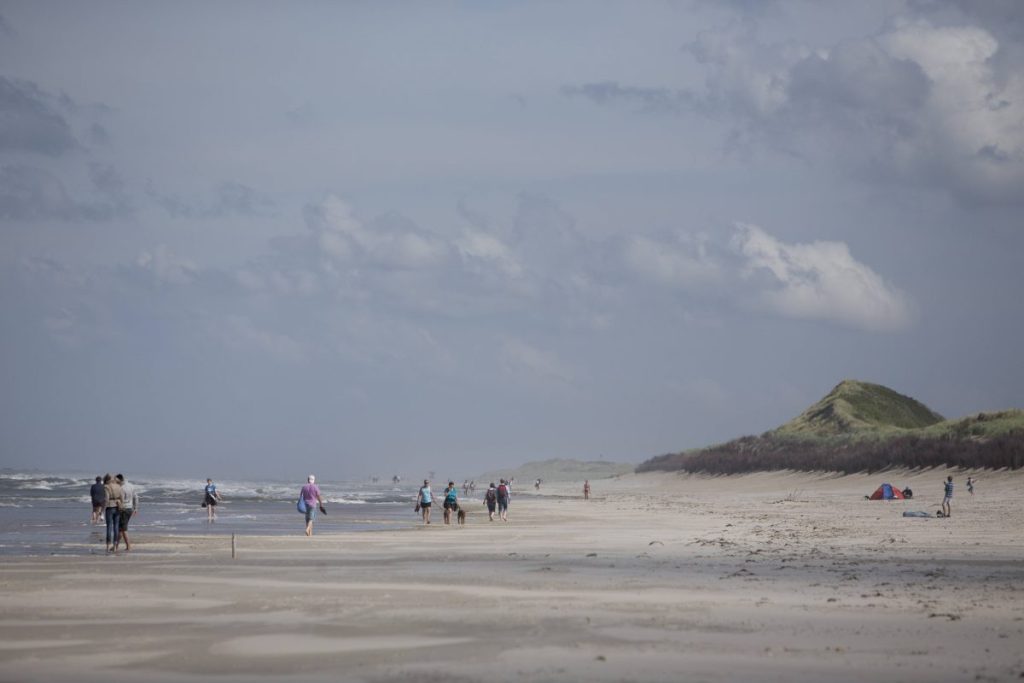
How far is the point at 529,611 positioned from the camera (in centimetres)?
1669

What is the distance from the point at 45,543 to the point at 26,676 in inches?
871

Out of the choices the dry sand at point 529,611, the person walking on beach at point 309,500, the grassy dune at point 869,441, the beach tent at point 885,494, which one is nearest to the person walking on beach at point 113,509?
the dry sand at point 529,611

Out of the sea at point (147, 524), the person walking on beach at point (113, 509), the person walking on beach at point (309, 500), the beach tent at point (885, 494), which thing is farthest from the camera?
the beach tent at point (885, 494)

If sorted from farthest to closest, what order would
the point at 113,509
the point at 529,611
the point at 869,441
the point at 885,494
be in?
1. the point at 869,441
2. the point at 885,494
3. the point at 113,509
4. the point at 529,611

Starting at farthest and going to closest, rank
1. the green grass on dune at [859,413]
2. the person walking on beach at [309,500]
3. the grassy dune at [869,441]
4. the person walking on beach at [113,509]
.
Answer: the green grass on dune at [859,413] → the grassy dune at [869,441] → the person walking on beach at [309,500] → the person walking on beach at [113,509]

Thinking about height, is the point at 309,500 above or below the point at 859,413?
below

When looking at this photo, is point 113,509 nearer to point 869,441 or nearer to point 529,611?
point 529,611

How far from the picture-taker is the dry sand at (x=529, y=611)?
40.7 ft

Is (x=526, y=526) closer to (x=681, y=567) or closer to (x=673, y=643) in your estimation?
(x=681, y=567)

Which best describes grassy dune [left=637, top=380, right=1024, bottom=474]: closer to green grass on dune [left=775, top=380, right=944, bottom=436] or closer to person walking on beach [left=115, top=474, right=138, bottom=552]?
green grass on dune [left=775, top=380, right=944, bottom=436]

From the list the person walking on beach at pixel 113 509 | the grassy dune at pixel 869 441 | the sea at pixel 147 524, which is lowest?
the sea at pixel 147 524

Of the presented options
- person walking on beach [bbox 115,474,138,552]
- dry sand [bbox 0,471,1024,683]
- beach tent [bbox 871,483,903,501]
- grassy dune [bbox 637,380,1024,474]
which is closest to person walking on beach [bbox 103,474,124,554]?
person walking on beach [bbox 115,474,138,552]

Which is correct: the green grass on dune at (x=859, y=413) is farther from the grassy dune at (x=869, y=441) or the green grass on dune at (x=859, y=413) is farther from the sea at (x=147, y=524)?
the sea at (x=147, y=524)

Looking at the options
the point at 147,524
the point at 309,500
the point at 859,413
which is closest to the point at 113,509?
the point at 309,500
